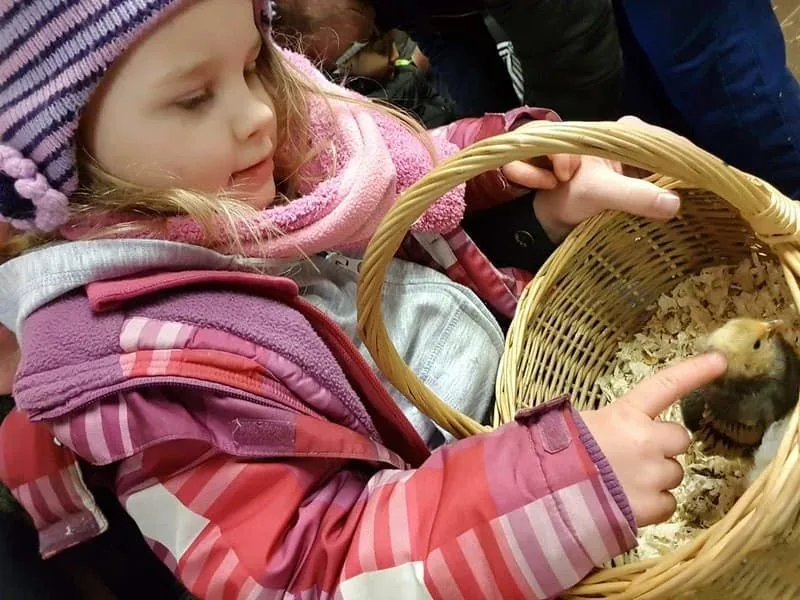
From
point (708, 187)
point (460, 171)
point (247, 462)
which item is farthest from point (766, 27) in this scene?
point (247, 462)

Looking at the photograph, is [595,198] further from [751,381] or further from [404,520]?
[404,520]

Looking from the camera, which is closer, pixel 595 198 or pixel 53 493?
pixel 53 493

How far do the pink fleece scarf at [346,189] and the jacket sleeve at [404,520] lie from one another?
201 millimetres

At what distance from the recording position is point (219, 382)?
0.63 metres

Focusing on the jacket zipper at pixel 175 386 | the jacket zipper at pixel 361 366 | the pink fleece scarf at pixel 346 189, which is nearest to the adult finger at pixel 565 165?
the pink fleece scarf at pixel 346 189

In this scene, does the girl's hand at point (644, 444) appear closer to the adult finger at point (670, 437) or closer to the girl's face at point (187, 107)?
the adult finger at point (670, 437)

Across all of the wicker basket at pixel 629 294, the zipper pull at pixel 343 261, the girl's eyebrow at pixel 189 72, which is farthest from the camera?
the zipper pull at pixel 343 261

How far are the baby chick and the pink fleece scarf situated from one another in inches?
12.0

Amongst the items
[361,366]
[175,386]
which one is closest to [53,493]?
[175,386]

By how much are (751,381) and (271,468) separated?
450 mm

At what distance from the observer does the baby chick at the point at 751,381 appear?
30.6 inches

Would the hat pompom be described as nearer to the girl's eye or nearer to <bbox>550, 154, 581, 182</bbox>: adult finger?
the girl's eye

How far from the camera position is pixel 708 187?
0.66 m

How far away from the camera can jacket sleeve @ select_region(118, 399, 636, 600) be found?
1.97 feet
